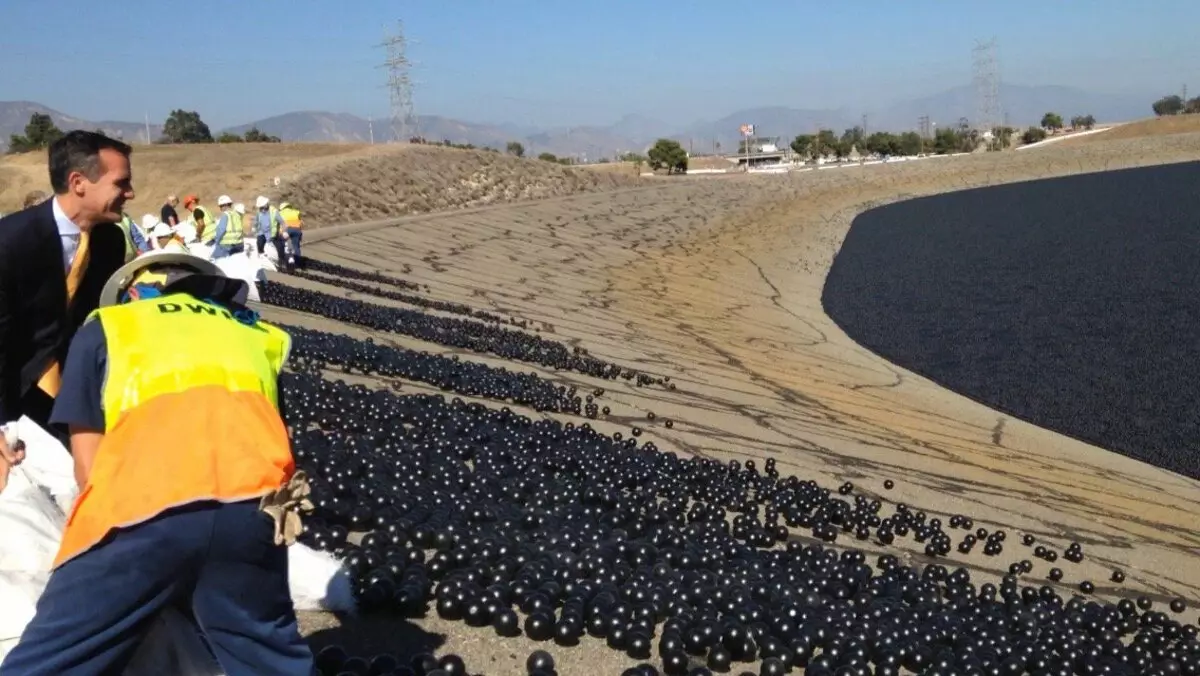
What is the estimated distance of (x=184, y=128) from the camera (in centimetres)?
9988

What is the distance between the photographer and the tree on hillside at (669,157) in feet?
354

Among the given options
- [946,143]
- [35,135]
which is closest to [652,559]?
[35,135]

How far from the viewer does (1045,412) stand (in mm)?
20625

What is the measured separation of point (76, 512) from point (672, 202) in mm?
58862

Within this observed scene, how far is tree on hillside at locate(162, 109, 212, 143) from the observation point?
98.8 m

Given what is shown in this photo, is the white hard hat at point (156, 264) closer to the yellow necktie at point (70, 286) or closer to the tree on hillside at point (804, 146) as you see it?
the yellow necktie at point (70, 286)

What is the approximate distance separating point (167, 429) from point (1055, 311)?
30.1 m

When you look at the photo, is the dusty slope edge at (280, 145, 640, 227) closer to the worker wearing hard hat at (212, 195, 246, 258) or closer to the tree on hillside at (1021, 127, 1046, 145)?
the worker wearing hard hat at (212, 195, 246, 258)

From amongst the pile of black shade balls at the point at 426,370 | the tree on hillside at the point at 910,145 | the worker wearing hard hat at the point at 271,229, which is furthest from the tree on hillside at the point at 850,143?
the pile of black shade balls at the point at 426,370

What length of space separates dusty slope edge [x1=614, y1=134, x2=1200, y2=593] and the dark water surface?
103 cm

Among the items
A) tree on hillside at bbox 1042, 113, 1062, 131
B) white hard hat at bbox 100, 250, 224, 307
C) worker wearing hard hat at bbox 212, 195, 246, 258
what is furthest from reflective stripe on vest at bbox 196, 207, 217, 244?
tree on hillside at bbox 1042, 113, 1062, 131

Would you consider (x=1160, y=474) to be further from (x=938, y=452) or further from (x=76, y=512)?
(x=76, y=512)

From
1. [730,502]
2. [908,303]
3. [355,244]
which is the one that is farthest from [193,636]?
[908,303]

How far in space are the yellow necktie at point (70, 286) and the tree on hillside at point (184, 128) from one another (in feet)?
328
